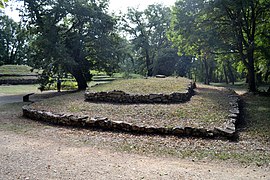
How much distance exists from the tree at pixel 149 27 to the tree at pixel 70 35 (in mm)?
12489

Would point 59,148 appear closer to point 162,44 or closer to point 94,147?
point 94,147

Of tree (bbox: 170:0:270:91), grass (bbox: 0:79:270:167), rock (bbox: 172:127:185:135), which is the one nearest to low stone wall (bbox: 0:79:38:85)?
tree (bbox: 170:0:270:91)

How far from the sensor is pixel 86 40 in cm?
1881

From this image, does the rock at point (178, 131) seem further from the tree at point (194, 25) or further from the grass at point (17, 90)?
the grass at point (17, 90)

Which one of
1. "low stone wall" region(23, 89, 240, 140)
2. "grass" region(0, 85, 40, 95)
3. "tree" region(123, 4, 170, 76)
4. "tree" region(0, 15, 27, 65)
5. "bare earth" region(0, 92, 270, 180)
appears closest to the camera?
"bare earth" region(0, 92, 270, 180)

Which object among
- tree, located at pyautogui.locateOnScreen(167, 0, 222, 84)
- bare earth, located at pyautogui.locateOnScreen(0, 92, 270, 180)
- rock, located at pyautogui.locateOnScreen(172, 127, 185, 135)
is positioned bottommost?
bare earth, located at pyautogui.locateOnScreen(0, 92, 270, 180)

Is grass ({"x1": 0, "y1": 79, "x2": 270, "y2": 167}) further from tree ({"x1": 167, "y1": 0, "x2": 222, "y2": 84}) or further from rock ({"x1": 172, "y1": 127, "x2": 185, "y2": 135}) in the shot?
tree ({"x1": 167, "y1": 0, "x2": 222, "y2": 84})

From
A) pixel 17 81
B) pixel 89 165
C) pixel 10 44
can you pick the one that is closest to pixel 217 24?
pixel 89 165

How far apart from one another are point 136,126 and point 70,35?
1394cm

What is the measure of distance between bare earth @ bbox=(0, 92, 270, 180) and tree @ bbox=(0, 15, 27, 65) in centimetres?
4673

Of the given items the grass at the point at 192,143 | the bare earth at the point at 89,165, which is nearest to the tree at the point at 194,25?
the grass at the point at 192,143

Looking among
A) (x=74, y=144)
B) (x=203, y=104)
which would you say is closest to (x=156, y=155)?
(x=74, y=144)

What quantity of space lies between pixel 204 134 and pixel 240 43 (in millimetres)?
10417

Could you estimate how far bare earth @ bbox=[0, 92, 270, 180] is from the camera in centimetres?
400
